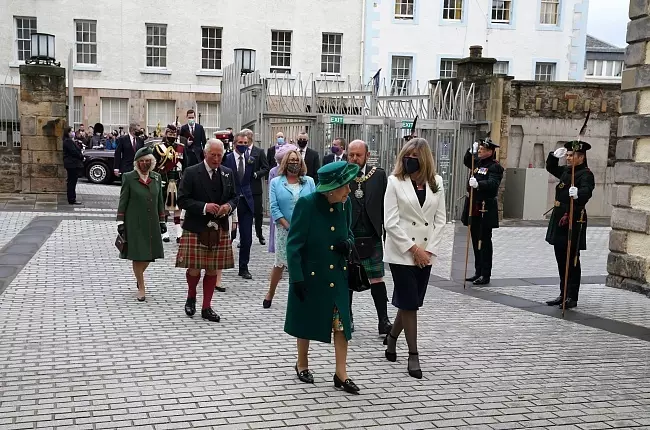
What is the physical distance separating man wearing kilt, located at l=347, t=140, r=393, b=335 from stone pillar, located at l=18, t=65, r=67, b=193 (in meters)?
12.6

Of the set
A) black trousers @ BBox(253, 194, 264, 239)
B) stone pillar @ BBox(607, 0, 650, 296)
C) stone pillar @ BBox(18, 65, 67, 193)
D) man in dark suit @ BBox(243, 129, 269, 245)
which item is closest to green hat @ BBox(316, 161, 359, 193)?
man in dark suit @ BBox(243, 129, 269, 245)

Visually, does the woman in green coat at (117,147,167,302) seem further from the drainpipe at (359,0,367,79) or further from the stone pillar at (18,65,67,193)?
the drainpipe at (359,0,367,79)

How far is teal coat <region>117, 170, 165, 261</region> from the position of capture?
8.49 m

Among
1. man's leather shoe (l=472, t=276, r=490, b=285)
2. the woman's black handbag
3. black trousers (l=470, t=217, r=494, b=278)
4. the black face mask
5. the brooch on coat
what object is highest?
the black face mask

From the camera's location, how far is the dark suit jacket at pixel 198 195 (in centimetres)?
761

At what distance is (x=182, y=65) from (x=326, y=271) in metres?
27.3

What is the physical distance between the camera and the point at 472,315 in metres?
8.47

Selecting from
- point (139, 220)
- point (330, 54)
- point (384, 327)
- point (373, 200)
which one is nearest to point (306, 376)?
point (384, 327)

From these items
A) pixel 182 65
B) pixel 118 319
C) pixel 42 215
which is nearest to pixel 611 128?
pixel 42 215

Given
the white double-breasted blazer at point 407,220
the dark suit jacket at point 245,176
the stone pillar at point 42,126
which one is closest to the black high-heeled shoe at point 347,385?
the white double-breasted blazer at point 407,220

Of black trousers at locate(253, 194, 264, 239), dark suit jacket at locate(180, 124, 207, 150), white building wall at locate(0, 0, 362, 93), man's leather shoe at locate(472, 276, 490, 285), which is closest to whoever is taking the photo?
man's leather shoe at locate(472, 276, 490, 285)

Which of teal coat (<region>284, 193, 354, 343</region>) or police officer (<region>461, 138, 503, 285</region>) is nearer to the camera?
teal coat (<region>284, 193, 354, 343</region>)

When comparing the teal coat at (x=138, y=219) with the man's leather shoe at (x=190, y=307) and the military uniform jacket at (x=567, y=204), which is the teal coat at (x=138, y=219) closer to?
the man's leather shoe at (x=190, y=307)

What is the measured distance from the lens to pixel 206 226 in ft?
25.0
